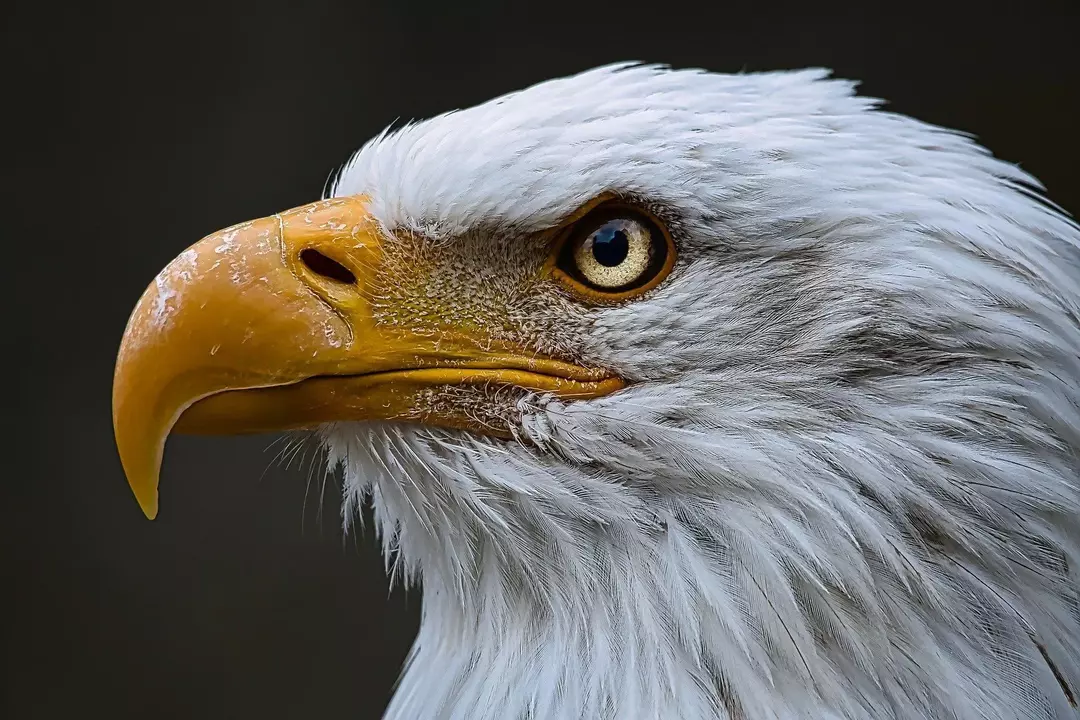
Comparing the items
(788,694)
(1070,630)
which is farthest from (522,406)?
(1070,630)

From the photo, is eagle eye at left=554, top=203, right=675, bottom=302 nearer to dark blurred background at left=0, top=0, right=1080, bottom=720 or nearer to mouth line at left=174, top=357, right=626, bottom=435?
mouth line at left=174, top=357, right=626, bottom=435

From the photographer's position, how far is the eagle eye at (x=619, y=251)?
63.3 inches

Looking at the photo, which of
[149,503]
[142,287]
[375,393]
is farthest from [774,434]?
[142,287]

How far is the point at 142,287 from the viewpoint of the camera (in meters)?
5.07

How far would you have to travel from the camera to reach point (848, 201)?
1594 millimetres

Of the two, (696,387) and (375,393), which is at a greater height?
(696,387)

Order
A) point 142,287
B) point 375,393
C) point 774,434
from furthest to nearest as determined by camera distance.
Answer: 1. point 142,287
2. point 375,393
3. point 774,434

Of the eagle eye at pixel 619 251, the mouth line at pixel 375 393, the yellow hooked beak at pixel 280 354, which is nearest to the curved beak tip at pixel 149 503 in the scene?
the yellow hooked beak at pixel 280 354

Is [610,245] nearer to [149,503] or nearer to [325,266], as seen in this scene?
[325,266]

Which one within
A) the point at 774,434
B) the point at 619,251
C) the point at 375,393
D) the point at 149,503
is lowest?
the point at 149,503

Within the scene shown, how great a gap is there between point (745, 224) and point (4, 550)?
4.52m

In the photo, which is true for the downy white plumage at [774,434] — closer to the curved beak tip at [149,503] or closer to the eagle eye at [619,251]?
the eagle eye at [619,251]

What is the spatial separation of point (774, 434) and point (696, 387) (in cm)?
13

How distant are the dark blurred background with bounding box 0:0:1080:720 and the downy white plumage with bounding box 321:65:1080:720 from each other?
3255 mm
